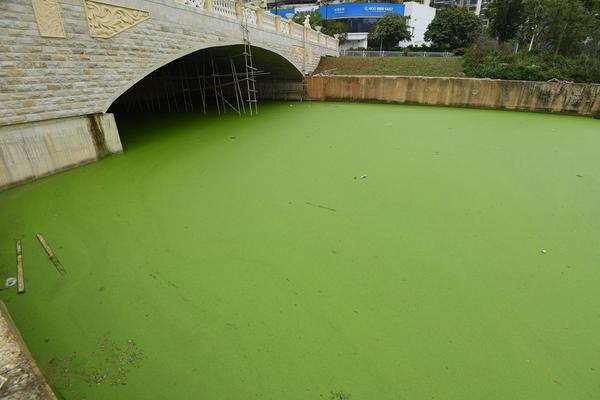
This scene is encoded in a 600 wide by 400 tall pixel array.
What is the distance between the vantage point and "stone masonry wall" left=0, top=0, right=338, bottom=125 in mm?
3754

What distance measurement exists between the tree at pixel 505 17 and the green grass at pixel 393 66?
12.8 ft

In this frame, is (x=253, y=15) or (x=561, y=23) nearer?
(x=253, y=15)

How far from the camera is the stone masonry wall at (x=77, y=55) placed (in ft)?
12.3

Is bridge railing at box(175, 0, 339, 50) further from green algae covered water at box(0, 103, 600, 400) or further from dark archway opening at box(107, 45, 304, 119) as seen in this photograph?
green algae covered water at box(0, 103, 600, 400)

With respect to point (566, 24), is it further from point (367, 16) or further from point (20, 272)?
point (367, 16)


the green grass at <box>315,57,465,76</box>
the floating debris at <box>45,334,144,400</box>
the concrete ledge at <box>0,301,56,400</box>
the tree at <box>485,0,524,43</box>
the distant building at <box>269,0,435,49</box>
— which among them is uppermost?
the distant building at <box>269,0,435,49</box>

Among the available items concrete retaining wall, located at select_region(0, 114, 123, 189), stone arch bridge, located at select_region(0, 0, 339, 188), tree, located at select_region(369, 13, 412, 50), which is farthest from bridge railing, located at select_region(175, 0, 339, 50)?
tree, located at select_region(369, 13, 412, 50)

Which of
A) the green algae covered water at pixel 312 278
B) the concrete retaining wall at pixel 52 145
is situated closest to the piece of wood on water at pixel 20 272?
the green algae covered water at pixel 312 278

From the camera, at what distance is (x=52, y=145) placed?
4270 mm

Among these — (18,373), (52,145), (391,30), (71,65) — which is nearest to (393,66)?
(71,65)

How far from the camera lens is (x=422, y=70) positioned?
12.6 metres

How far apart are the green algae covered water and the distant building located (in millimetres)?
28701

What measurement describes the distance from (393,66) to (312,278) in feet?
42.8

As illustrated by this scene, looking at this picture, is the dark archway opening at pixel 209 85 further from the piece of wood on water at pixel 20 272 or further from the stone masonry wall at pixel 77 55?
the piece of wood on water at pixel 20 272
